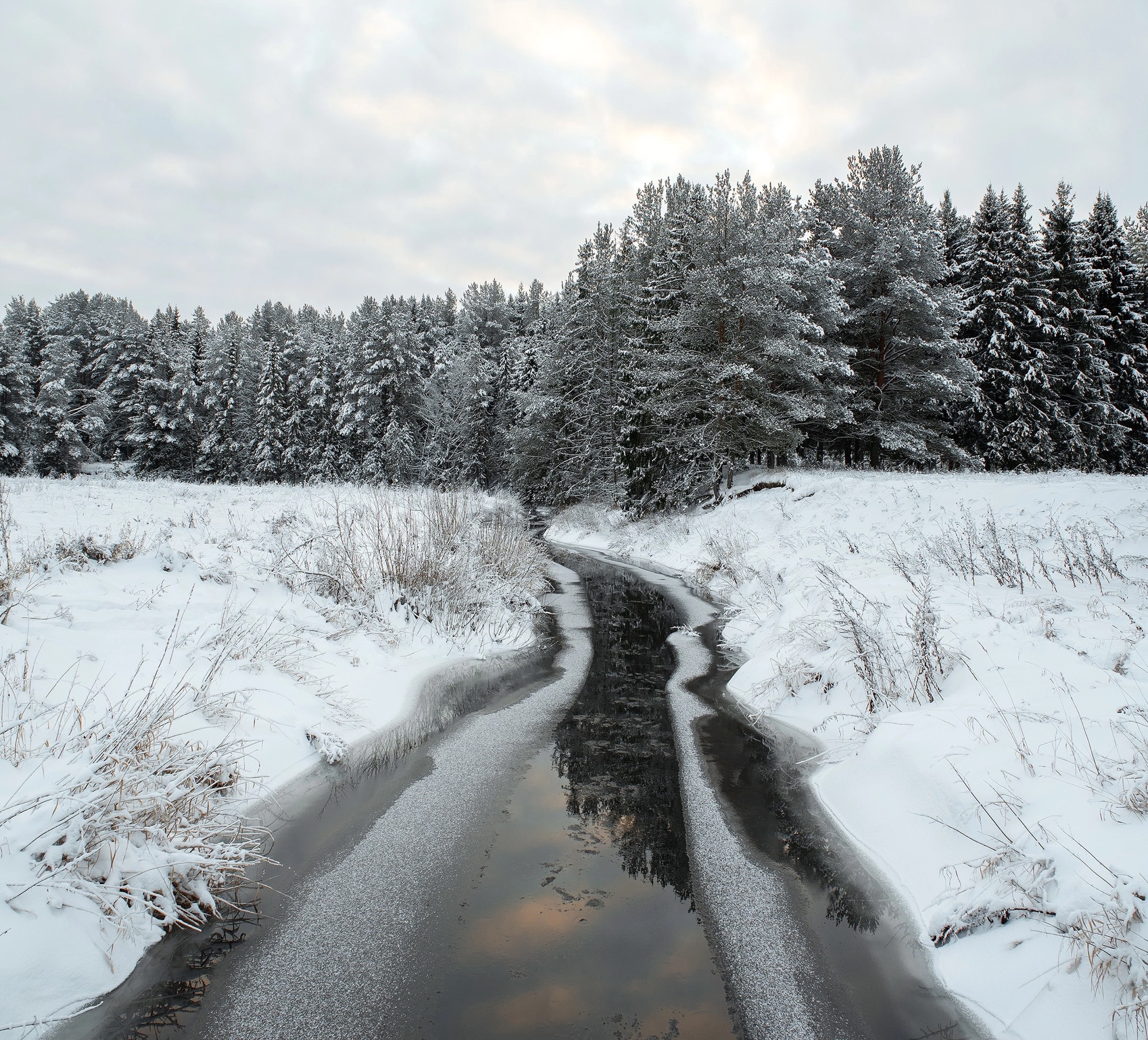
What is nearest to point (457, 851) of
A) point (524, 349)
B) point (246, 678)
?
point (246, 678)

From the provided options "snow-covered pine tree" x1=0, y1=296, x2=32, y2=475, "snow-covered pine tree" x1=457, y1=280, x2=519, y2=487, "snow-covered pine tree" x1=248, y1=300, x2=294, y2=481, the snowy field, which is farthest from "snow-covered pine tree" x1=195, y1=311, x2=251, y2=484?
the snowy field

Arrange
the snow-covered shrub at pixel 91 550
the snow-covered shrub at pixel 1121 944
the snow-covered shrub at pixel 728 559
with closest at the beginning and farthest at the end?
the snow-covered shrub at pixel 1121 944, the snow-covered shrub at pixel 91 550, the snow-covered shrub at pixel 728 559

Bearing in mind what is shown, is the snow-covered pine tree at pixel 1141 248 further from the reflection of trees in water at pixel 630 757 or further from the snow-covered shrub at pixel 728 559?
the reflection of trees in water at pixel 630 757

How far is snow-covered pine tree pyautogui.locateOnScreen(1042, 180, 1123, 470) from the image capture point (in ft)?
80.6

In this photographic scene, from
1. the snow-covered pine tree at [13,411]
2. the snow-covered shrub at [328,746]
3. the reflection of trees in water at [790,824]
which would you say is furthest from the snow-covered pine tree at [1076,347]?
the snow-covered pine tree at [13,411]

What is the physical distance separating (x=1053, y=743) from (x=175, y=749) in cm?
495

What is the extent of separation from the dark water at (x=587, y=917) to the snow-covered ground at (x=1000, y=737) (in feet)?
3.93

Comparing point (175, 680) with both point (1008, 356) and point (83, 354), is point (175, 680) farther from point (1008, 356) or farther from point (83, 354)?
point (83, 354)

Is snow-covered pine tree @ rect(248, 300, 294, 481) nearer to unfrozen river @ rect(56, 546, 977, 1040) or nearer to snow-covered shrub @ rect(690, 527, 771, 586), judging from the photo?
snow-covered shrub @ rect(690, 527, 771, 586)

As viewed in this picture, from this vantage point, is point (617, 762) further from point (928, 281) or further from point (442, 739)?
point (928, 281)

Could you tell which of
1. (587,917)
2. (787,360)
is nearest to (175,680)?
(587,917)

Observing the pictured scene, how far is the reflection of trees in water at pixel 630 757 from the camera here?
3.88 metres

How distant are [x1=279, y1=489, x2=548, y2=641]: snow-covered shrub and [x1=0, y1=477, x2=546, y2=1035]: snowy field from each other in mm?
34

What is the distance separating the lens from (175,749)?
11.2 feet
